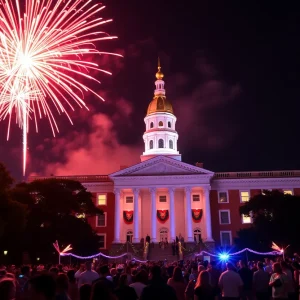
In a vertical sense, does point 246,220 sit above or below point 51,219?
above

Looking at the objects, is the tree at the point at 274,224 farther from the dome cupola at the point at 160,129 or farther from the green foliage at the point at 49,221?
the dome cupola at the point at 160,129

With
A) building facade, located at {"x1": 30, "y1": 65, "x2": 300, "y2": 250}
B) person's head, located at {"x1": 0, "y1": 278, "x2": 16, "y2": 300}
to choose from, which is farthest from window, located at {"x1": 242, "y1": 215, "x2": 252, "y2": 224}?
person's head, located at {"x1": 0, "y1": 278, "x2": 16, "y2": 300}

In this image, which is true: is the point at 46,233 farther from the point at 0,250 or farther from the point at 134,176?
the point at 134,176

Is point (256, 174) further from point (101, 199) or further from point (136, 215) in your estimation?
point (101, 199)

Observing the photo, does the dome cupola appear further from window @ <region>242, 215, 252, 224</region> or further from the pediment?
window @ <region>242, 215, 252, 224</region>

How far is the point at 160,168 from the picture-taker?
207 ft

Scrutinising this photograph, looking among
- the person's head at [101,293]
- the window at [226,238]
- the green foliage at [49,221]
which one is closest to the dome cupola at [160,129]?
the window at [226,238]

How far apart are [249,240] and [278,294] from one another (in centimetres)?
3664

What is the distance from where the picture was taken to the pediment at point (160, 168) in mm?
62281

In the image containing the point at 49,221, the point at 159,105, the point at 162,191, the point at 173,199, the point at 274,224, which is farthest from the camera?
the point at 159,105

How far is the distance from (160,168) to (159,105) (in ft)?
62.4

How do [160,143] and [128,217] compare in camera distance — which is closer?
[128,217]

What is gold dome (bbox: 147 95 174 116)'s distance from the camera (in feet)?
257

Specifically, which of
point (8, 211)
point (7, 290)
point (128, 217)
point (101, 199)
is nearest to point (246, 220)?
point (128, 217)
